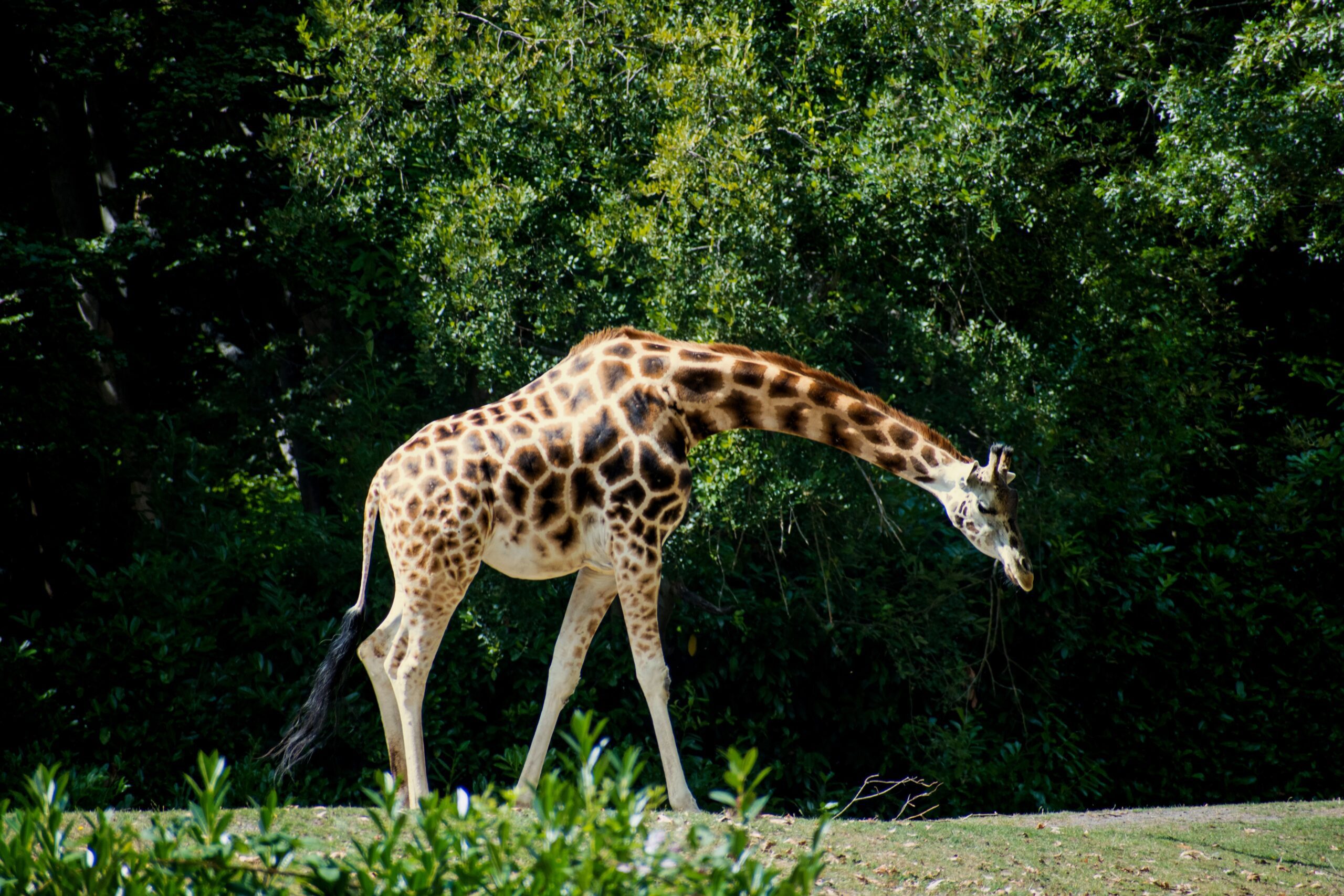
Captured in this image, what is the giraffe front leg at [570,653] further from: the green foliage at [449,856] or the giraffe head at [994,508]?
the green foliage at [449,856]

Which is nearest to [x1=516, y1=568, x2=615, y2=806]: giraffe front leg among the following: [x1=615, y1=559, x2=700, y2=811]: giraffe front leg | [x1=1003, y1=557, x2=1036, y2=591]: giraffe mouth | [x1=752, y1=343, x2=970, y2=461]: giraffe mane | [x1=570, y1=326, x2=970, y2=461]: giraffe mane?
[x1=615, y1=559, x2=700, y2=811]: giraffe front leg

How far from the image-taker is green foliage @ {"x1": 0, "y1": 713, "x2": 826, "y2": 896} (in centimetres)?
282

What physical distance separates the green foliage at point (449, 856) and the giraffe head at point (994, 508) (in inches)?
128

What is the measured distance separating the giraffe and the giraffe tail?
0.06m

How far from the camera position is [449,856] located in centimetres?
317

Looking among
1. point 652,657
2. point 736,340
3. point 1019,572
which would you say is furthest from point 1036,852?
point 736,340

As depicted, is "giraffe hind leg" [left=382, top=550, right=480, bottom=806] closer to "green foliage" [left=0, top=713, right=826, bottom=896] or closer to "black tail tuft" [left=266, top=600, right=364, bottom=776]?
"black tail tuft" [left=266, top=600, right=364, bottom=776]

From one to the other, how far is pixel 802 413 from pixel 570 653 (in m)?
1.67

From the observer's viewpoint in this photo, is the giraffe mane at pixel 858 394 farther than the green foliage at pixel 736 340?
No

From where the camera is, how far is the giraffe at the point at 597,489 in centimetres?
593

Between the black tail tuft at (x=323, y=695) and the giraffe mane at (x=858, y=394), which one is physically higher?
the giraffe mane at (x=858, y=394)

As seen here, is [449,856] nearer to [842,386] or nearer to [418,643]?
[418,643]

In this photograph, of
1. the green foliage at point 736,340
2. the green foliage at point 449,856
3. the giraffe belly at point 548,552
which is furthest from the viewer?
the green foliage at point 736,340

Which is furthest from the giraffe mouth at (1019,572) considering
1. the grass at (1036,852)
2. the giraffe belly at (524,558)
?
the giraffe belly at (524,558)
